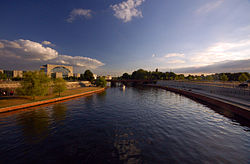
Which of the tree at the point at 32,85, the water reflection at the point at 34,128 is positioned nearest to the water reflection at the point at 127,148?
the water reflection at the point at 34,128

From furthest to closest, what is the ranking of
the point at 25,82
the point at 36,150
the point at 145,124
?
1. the point at 25,82
2. the point at 145,124
3. the point at 36,150

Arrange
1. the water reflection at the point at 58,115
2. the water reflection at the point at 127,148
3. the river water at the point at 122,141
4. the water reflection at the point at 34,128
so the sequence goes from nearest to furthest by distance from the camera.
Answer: the water reflection at the point at 127,148 < the river water at the point at 122,141 < the water reflection at the point at 34,128 < the water reflection at the point at 58,115

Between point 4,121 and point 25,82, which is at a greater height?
point 25,82

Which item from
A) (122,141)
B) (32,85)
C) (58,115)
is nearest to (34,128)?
(58,115)

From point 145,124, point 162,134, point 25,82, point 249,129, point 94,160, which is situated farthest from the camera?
point 25,82

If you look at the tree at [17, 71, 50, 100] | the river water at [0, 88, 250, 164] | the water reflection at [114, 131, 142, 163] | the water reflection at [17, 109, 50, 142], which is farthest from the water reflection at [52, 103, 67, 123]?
the water reflection at [114, 131, 142, 163]

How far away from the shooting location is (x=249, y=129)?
558 inches

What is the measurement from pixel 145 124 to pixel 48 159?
12.3 m

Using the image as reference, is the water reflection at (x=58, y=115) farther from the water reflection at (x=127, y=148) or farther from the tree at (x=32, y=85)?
the water reflection at (x=127, y=148)

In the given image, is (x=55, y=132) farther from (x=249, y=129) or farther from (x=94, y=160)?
(x=249, y=129)

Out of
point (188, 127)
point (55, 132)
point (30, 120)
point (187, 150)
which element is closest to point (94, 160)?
point (55, 132)

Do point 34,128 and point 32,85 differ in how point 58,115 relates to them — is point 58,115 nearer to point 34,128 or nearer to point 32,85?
point 34,128

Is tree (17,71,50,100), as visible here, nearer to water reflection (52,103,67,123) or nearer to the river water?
water reflection (52,103,67,123)

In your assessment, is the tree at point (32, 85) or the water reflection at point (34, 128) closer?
the water reflection at point (34, 128)
